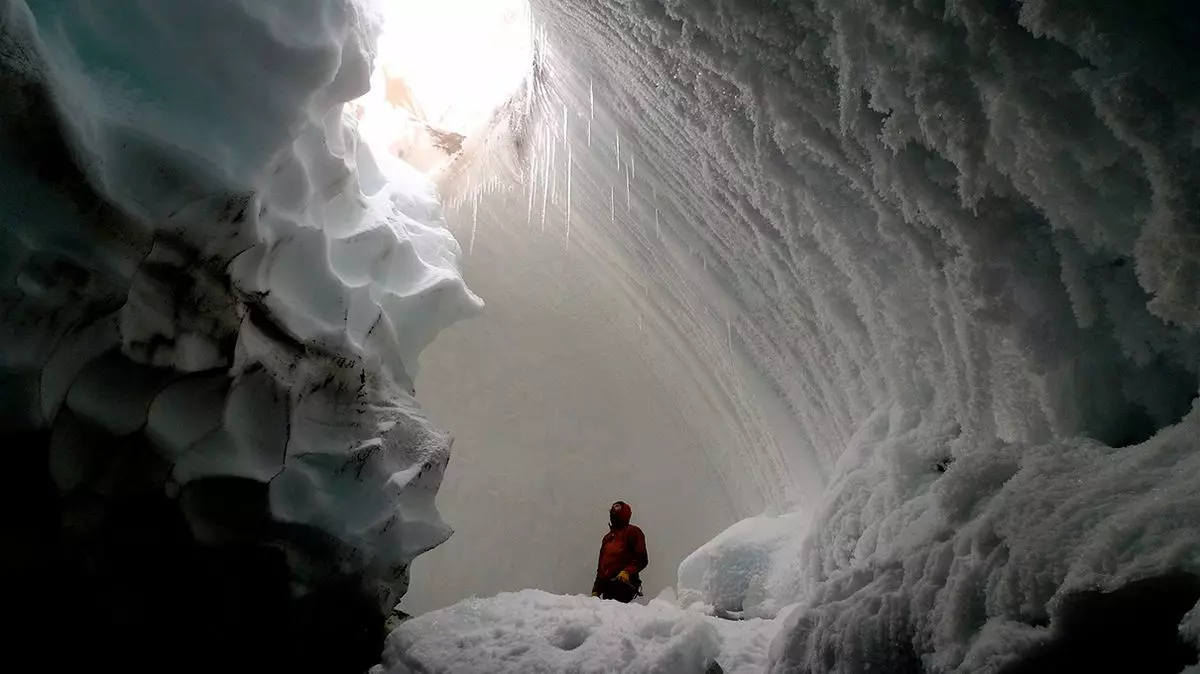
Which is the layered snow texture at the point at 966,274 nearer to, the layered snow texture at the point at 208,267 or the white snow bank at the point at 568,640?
the white snow bank at the point at 568,640

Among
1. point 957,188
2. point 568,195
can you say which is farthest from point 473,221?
point 957,188

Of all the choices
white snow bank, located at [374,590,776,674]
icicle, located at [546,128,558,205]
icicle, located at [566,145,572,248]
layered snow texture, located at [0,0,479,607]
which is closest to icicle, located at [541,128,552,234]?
icicle, located at [546,128,558,205]

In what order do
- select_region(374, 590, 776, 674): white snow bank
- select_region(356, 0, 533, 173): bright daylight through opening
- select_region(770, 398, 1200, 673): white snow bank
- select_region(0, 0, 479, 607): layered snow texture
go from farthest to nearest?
select_region(356, 0, 533, 173): bright daylight through opening → select_region(374, 590, 776, 674): white snow bank → select_region(0, 0, 479, 607): layered snow texture → select_region(770, 398, 1200, 673): white snow bank

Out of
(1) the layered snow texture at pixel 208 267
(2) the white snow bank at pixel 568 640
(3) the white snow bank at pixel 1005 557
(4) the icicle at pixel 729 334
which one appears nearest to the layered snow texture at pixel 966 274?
(3) the white snow bank at pixel 1005 557

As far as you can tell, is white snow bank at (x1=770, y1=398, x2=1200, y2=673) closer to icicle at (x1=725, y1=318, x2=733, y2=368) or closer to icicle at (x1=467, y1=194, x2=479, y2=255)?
icicle at (x1=725, y1=318, x2=733, y2=368)

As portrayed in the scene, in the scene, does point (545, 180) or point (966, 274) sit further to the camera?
point (545, 180)

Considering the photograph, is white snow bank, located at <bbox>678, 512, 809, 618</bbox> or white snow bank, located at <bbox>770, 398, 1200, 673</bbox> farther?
white snow bank, located at <bbox>678, 512, 809, 618</bbox>

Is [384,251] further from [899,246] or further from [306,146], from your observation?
[899,246]

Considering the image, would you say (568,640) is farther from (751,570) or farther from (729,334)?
(729,334)
